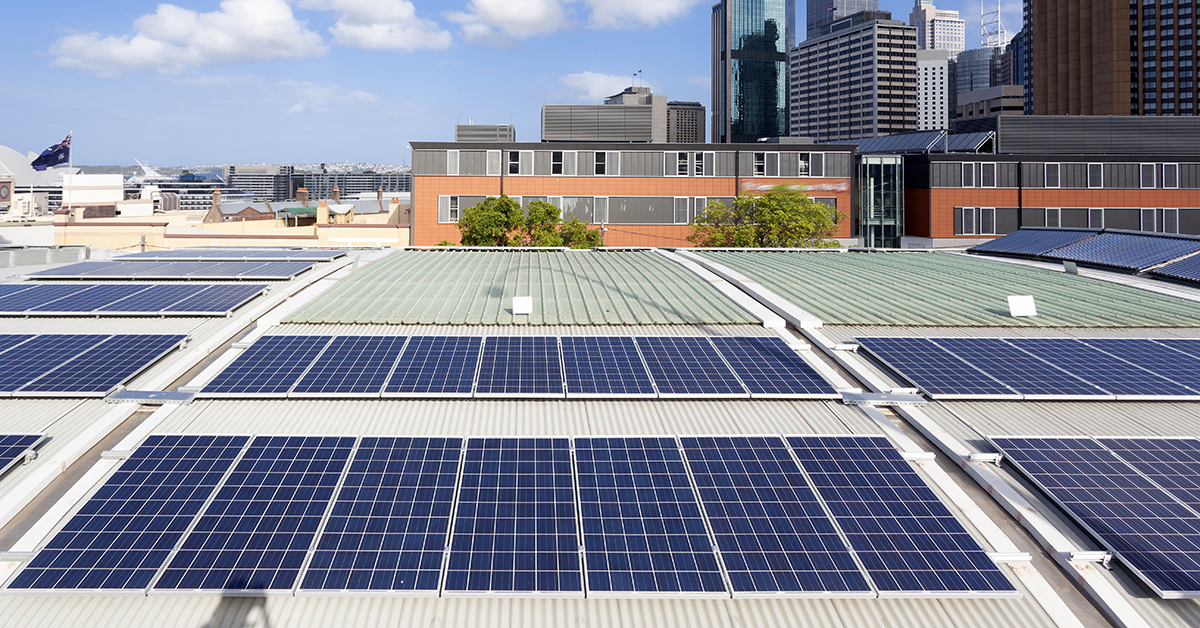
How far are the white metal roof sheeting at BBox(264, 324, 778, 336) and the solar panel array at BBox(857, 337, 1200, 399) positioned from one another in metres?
3.60

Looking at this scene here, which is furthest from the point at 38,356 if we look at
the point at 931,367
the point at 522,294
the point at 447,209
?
the point at 447,209

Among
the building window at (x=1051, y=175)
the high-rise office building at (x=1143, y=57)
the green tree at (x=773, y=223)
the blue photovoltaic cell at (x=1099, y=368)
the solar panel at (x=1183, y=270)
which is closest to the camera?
the blue photovoltaic cell at (x=1099, y=368)

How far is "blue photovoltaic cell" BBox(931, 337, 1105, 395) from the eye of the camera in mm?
15344

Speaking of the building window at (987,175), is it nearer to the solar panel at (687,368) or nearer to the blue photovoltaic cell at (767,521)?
the solar panel at (687,368)

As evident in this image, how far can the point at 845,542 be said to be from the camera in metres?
10.2

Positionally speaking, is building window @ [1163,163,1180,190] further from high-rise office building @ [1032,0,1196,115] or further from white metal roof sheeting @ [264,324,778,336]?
high-rise office building @ [1032,0,1196,115]

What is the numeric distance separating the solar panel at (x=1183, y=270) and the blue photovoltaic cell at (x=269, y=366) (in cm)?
2804

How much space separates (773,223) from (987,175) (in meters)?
28.9

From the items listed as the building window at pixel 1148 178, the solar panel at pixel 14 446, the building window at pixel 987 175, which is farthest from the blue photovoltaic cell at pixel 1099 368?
the building window at pixel 1148 178

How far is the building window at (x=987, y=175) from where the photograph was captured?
6669 centimetres

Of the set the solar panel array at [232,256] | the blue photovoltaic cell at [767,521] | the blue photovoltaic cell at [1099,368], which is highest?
the solar panel array at [232,256]

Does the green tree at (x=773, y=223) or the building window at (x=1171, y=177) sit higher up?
the building window at (x=1171, y=177)

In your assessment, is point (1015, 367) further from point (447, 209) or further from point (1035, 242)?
point (447, 209)

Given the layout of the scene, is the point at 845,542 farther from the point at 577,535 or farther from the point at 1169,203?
the point at 1169,203
